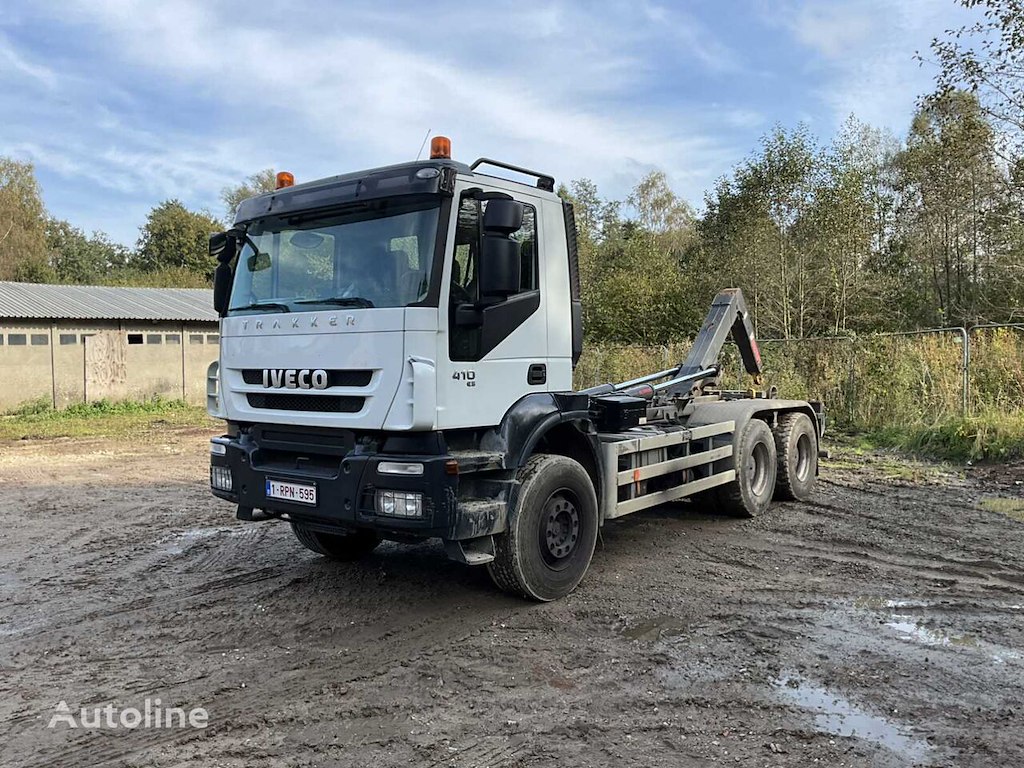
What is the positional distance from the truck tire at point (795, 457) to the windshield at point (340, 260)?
18.6 feet

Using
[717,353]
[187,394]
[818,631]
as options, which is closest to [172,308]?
[187,394]

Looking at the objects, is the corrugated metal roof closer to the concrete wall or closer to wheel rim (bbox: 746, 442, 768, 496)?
the concrete wall

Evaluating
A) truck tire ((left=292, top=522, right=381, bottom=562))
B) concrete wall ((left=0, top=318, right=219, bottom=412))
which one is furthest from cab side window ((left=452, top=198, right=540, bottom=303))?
concrete wall ((left=0, top=318, right=219, bottom=412))

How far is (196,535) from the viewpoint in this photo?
7.98 metres

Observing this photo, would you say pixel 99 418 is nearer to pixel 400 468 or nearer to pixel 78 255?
pixel 400 468

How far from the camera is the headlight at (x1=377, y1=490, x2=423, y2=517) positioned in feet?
15.5

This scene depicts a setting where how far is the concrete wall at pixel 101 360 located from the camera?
21000mm

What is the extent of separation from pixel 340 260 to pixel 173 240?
173 ft

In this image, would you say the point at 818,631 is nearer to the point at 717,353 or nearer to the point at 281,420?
the point at 281,420

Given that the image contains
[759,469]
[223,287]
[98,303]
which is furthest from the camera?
[98,303]

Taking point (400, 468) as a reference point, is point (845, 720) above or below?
below

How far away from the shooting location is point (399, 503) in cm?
476

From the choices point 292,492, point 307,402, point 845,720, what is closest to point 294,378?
point 307,402

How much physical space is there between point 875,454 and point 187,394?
65.8 ft
